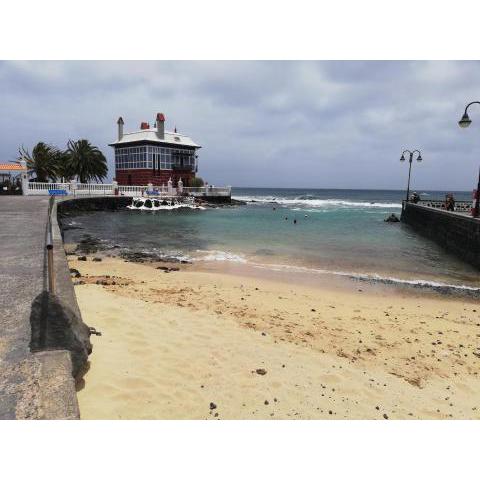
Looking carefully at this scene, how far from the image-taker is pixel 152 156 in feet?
162

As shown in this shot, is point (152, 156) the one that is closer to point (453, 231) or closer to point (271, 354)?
point (453, 231)

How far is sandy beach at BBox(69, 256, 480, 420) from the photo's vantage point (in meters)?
4.05

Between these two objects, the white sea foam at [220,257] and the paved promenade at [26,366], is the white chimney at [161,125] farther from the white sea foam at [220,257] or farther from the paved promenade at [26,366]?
the paved promenade at [26,366]

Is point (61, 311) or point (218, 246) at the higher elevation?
point (61, 311)

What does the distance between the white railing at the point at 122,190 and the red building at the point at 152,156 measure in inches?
112

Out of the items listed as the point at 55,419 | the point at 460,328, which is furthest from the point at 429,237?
the point at 55,419

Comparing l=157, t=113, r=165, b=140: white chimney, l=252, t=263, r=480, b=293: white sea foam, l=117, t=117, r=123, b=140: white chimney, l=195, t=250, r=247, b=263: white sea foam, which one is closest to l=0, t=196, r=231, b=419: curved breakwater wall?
l=195, t=250, r=247, b=263: white sea foam

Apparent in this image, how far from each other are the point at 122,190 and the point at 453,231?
38.1 m

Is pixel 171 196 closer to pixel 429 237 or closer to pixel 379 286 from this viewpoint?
pixel 429 237

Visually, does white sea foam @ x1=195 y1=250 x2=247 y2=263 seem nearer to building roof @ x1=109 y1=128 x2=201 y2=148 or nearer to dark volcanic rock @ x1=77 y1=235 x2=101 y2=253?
dark volcanic rock @ x1=77 y1=235 x2=101 y2=253

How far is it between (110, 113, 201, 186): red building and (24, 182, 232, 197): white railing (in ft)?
9.30

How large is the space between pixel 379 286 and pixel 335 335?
5.55 meters

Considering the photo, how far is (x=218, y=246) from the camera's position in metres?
18.3

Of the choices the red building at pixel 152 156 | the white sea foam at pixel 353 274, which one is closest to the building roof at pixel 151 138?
the red building at pixel 152 156
